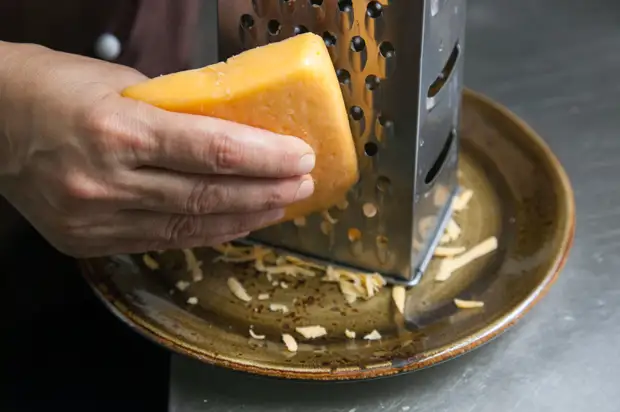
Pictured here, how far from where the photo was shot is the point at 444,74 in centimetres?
75

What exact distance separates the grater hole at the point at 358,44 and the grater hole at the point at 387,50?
0.05 feet

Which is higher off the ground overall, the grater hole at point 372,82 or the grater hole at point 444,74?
the grater hole at point 372,82

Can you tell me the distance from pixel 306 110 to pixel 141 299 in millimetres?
239

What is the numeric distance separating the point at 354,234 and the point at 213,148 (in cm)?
25

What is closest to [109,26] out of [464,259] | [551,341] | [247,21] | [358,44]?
[247,21]

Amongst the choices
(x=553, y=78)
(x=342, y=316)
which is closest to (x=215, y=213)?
(x=342, y=316)

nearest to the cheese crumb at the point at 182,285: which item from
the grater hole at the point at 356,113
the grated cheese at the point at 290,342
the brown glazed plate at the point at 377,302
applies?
the brown glazed plate at the point at 377,302

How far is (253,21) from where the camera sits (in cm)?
71

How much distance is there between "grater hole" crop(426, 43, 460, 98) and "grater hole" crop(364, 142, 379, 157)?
0.07m

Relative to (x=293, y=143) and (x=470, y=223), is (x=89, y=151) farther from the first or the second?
(x=470, y=223)

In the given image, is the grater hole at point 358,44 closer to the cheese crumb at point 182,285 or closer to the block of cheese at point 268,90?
the block of cheese at point 268,90

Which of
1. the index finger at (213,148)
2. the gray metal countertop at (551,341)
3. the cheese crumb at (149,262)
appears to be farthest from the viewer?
the cheese crumb at (149,262)

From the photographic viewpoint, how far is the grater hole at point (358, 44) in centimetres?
67

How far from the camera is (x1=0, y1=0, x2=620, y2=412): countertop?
2.23 feet
